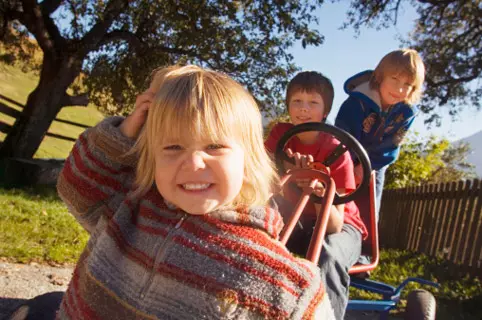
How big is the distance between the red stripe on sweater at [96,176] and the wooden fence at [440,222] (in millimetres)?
5155

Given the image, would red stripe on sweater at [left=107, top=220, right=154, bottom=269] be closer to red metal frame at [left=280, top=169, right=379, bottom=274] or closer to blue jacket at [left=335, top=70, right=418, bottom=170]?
red metal frame at [left=280, top=169, right=379, bottom=274]

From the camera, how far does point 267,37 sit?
8.23 m

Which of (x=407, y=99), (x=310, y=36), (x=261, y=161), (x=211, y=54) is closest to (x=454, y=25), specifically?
(x=310, y=36)

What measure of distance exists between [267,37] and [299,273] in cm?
749

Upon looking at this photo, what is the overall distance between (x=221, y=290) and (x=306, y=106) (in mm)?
1502

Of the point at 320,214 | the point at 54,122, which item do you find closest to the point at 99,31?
the point at 320,214

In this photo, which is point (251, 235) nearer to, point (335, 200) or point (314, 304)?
point (314, 304)

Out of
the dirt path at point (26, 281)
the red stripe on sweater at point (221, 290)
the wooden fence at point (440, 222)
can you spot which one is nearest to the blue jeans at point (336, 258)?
the red stripe on sweater at point (221, 290)

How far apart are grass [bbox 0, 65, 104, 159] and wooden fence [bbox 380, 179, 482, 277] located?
830 centimetres

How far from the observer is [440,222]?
6641mm

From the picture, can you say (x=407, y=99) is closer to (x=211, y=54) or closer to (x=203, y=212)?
(x=203, y=212)

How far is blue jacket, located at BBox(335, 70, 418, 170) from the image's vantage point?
9.14 feet

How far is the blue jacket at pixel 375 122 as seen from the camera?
2.79m

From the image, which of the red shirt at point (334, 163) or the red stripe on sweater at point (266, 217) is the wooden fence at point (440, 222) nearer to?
the red shirt at point (334, 163)
